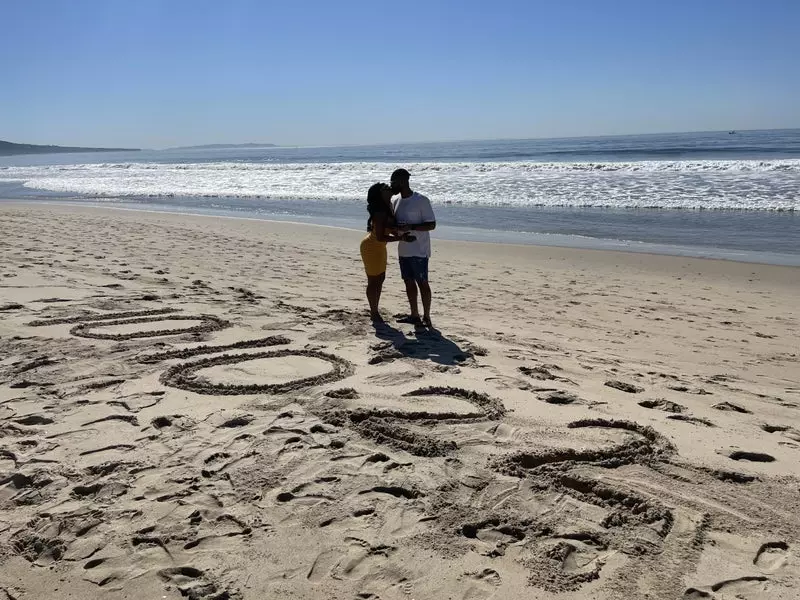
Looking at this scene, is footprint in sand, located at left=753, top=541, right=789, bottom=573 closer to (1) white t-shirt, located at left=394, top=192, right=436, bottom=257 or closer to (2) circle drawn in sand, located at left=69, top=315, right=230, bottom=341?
(1) white t-shirt, located at left=394, top=192, right=436, bottom=257

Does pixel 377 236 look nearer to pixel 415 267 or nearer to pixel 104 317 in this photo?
pixel 415 267

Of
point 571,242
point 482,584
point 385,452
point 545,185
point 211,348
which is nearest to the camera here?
point 482,584

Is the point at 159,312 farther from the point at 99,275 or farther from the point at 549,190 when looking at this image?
the point at 549,190

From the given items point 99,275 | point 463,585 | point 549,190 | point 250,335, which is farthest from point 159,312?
point 549,190

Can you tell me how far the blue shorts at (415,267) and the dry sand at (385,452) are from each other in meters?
0.49

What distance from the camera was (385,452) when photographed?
11.2 feet

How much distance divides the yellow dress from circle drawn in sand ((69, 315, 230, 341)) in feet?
4.68

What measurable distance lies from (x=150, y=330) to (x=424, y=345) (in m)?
2.28

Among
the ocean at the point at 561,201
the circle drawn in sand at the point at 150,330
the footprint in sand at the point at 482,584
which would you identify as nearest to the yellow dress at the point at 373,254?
the circle drawn in sand at the point at 150,330

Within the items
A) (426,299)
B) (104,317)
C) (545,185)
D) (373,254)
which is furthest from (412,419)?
(545,185)

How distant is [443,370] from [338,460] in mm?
1615

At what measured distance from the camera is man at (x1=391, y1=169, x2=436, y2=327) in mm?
5961

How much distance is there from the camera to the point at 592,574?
2467mm

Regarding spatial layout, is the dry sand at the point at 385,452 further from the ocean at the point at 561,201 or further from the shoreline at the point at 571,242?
the ocean at the point at 561,201
